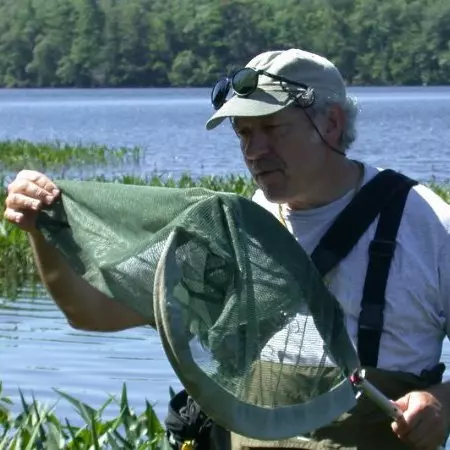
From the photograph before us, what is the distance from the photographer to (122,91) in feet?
401

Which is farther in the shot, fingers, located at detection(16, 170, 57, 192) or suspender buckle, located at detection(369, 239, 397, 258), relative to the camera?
fingers, located at detection(16, 170, 57, 192)

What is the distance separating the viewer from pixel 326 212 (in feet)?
11.8

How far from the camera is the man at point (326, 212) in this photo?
3.51 metres

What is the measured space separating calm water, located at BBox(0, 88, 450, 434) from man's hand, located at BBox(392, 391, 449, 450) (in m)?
4.58

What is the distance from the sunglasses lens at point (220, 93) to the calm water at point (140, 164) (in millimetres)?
4239

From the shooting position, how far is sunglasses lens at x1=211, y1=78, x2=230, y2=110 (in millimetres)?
3828

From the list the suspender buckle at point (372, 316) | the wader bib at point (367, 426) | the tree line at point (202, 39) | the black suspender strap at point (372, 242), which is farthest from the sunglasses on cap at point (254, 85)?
the tree line at point (202, 39)

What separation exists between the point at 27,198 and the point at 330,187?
0.73 meters

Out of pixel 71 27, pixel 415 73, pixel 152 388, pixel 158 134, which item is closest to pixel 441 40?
pixel 415 73

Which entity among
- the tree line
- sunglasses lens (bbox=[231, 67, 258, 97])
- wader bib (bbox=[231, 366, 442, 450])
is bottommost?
the tree line

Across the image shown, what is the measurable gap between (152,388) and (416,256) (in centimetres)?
519

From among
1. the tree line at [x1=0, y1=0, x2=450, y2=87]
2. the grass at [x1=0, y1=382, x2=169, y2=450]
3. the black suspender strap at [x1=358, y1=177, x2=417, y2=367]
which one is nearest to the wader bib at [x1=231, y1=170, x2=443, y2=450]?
the black suspender strap at [x1=358, y1=177, x2=417, y2=367]

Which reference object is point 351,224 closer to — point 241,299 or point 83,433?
point 241,299

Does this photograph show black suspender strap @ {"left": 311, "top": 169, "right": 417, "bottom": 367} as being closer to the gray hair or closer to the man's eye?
the gray hair
